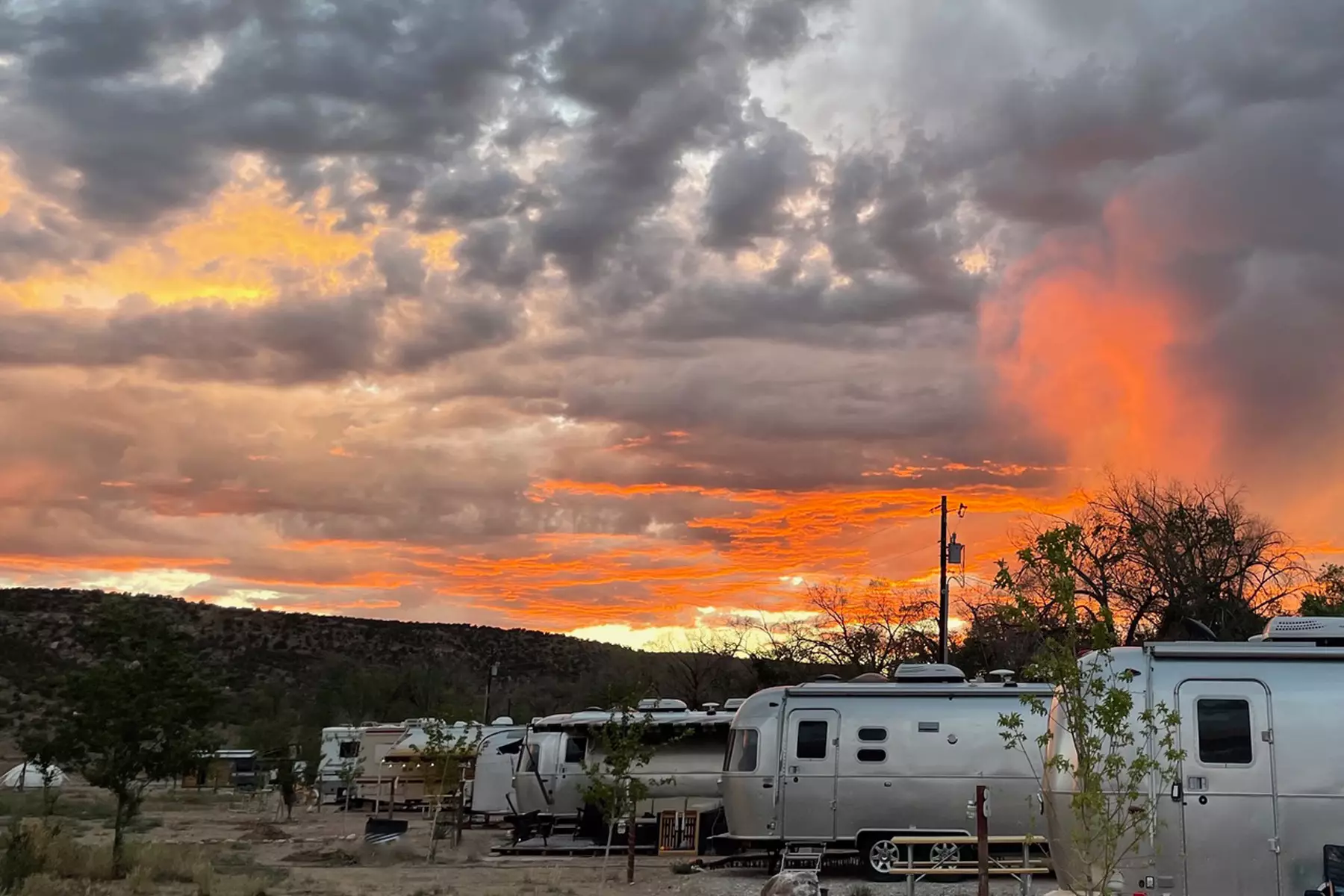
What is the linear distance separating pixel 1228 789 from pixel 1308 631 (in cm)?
203

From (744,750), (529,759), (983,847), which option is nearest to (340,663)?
(529,759)

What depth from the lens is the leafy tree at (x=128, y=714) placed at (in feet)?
63.2

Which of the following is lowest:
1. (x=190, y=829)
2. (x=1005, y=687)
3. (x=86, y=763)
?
(x=190, y=829)

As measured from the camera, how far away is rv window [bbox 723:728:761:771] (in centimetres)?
1975

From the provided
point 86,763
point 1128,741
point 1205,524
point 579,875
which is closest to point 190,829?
point 86,763

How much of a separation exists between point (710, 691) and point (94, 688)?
35615mm

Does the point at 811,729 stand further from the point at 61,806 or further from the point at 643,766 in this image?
the point at 61,806

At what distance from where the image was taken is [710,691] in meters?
52.7

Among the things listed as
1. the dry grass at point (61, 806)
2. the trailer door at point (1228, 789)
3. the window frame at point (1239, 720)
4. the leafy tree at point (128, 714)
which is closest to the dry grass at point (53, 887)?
the leafy tree at point (128, 714)

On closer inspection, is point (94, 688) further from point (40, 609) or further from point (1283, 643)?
point (40, 609)

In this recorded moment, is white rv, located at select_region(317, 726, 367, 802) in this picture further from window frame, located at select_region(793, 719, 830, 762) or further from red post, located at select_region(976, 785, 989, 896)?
red post, located at select_region(976, 785, 989, 896)

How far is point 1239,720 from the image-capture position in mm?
12492

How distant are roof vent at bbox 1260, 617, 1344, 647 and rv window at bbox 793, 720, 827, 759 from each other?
784 cm

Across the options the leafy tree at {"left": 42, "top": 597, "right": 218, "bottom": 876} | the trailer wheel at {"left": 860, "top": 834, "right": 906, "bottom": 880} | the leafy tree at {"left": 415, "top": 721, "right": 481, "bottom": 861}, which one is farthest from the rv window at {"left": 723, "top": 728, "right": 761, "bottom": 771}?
the leafy tree at {"left": 42, "top": 597, "right": 218, "bottom": 876}
